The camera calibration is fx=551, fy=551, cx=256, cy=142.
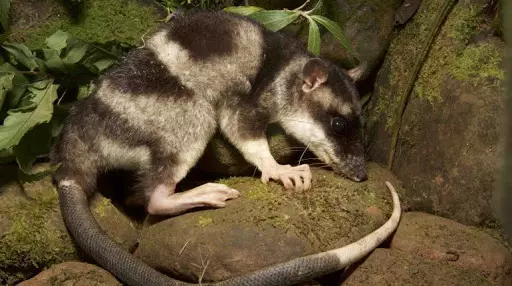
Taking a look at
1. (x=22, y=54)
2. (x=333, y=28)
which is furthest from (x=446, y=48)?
(x=22, y=54)

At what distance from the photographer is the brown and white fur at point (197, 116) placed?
3250 mm

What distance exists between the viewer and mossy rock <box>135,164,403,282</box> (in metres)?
2.84

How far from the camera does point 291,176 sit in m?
3.29

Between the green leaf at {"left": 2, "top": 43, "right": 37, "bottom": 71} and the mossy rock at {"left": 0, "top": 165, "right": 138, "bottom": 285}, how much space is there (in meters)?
0.74

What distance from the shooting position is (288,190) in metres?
3.23

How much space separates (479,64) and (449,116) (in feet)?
1.22

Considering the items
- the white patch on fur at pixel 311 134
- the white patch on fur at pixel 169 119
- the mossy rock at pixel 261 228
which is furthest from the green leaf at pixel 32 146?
the white patch on fur at pixel 311 134

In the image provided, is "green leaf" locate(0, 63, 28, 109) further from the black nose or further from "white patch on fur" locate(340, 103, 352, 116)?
the black nose

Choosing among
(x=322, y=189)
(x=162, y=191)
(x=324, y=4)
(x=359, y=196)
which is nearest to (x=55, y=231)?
(x=162, y=191)

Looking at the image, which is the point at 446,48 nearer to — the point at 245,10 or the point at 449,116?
the point at 449,116

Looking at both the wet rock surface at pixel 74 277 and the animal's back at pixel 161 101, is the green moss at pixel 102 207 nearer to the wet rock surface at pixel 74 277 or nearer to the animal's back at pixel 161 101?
the animal's back at pixel 161 101

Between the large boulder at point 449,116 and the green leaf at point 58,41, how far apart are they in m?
2.24

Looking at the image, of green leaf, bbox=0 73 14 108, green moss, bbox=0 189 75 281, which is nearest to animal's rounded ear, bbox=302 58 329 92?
green moss, bbox=0 189 75 281

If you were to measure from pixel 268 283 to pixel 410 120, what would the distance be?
5.45ft
